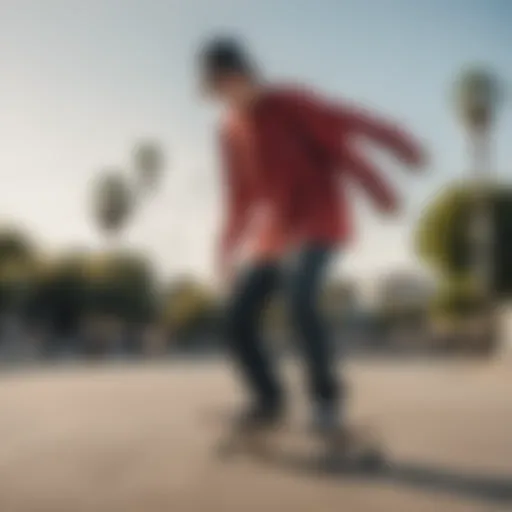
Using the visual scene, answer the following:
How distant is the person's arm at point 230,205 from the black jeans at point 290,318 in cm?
6

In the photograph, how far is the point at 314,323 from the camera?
1.27 meters

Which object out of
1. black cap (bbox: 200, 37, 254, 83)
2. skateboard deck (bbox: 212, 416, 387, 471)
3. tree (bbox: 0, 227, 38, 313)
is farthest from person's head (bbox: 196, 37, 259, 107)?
skateboard deck (bbox: 212, 416, 387, 471)

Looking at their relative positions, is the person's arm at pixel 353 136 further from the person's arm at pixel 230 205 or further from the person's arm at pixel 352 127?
the person's arm at pixel 230 205

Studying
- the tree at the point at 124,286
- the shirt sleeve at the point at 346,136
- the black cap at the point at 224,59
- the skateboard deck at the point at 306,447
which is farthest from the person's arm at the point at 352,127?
the skateboard deck at the point at 306,447

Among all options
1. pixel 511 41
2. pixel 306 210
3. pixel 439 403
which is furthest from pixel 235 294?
pixel 511 41

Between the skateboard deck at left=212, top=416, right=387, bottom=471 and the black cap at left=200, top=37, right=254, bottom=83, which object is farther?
the black cap at left=200, top=37, right=254, bottom=83

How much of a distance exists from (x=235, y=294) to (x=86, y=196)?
1.07 ft

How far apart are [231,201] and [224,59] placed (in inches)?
10.4

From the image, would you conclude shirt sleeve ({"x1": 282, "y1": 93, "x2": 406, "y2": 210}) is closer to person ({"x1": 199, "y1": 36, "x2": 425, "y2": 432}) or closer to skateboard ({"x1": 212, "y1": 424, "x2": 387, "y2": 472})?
person ({"x1": 199, "y1": 36, "x2": 425, "y2": 432})

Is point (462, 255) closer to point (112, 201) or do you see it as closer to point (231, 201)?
point (231, 201)

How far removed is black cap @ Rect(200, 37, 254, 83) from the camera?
134 centimetres

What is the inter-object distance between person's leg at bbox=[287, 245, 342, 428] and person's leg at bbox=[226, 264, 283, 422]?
0.21 feet

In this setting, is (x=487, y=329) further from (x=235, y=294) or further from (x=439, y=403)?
(x=235, y=294)

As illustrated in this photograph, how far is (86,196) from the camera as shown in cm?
133
